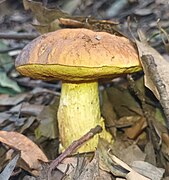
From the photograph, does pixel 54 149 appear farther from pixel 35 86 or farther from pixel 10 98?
pixel 35 86

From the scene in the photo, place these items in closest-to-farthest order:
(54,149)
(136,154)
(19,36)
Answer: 1. (136,154)
2. (54,149)
3. (19,36)

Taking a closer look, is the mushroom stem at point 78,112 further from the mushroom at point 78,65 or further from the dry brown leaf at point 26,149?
the dry brown leaf at point 26,149

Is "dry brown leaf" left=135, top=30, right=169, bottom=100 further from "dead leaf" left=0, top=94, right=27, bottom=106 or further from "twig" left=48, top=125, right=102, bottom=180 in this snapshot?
"dead leaf" left=0, top=94, right=27, bottom=106

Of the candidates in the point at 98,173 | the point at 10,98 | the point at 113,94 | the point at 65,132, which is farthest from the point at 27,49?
the point at 10,98

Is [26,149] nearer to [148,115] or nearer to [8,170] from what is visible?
[8,170]

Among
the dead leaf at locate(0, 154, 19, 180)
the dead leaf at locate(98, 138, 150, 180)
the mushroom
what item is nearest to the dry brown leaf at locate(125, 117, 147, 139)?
the mushroom

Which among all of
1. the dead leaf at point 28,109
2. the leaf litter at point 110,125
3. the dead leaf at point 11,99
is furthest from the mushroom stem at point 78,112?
the dead leaf at point 11,99
